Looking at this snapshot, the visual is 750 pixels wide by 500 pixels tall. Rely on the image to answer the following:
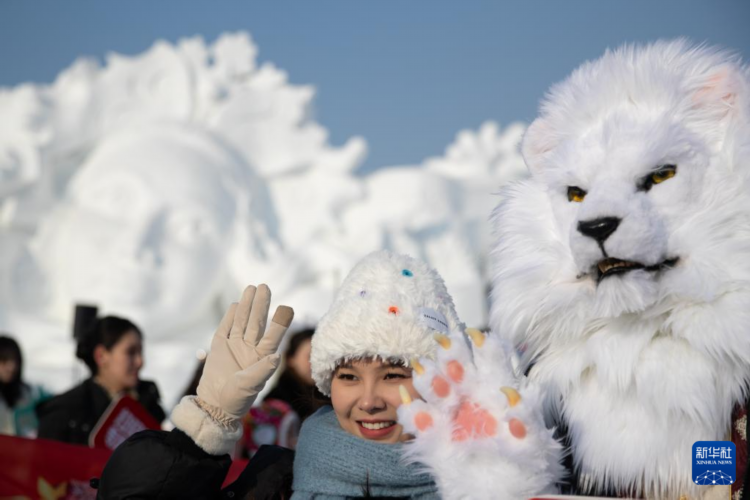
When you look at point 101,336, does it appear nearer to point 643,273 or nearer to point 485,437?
point 485,437

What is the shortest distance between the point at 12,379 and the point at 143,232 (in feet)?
28.3

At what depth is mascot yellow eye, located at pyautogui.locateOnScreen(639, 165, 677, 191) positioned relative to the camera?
1.67 m

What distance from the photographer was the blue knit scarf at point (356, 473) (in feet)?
6.24

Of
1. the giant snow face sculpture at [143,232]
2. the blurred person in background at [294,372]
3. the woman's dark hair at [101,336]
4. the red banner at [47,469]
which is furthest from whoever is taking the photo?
the giant snow face sculpture at [143,232]

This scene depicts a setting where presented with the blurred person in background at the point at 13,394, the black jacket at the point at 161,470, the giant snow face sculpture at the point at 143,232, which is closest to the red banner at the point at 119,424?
the black jacket at the point at 161,470

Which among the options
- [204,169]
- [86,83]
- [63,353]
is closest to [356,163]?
[204,169]

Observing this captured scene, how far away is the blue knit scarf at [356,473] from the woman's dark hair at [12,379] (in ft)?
10.5

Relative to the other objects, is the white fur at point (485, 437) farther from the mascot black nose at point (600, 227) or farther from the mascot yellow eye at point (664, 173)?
the mascot yellow eye at point (664, 173)

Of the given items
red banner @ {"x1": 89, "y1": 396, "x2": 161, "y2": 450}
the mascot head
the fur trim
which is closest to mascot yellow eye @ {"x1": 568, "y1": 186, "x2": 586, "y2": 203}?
the mascot head

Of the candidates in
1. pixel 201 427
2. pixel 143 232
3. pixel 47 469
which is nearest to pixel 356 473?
pixel 201 427

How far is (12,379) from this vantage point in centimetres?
467

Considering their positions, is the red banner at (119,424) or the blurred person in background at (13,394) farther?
the blurred person in background at (13,394)

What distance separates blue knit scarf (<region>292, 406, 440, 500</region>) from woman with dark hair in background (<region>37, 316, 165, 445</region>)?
189cm

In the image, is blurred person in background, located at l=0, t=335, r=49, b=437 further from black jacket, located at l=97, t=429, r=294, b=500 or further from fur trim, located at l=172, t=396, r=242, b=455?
fur trim, located at l=172, t=396, r=242, b=455
